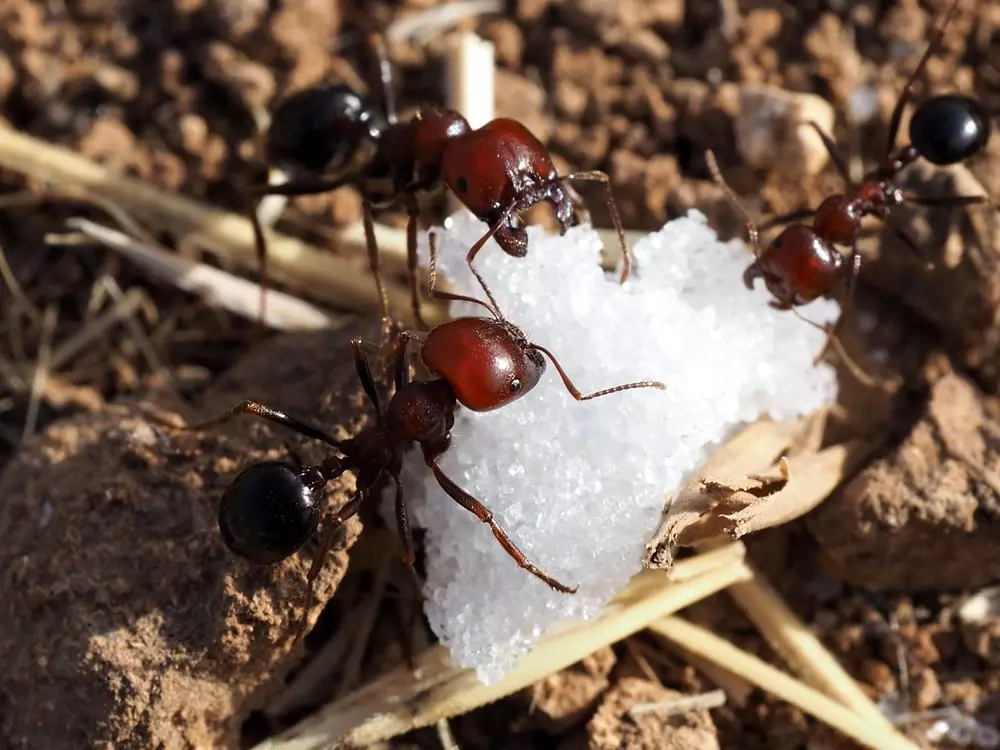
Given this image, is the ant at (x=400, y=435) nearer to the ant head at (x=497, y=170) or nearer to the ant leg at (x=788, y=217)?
the ant head at (x=497, y=170)

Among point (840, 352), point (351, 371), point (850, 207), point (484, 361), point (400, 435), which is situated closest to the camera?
point (484, 361)

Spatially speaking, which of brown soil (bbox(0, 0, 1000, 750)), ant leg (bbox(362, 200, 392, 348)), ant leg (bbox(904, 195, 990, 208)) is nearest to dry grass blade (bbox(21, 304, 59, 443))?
brown soil (bbox(0, 0, 1000, 750))

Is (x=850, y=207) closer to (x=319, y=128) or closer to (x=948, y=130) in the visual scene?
(x=948, y=130)

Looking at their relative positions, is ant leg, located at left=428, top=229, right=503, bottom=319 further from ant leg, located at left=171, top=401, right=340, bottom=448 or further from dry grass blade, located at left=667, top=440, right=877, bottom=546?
dry grass blade, located at left=667, top=440, right=877, bottom=546

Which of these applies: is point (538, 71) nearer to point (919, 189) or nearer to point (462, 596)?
point (919, 189)

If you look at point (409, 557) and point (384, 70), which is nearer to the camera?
point (409, 557)

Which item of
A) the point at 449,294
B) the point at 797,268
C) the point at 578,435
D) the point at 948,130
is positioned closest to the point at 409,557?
the point at 578,435
